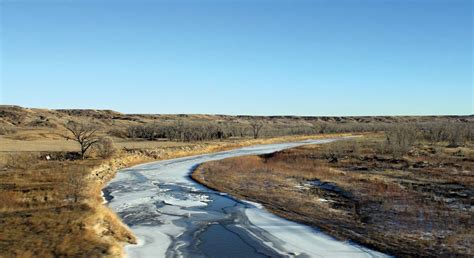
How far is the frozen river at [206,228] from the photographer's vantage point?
17156mm

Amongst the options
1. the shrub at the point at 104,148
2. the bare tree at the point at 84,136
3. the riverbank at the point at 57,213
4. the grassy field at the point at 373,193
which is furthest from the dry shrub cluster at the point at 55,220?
the shrub at the point at 104,148

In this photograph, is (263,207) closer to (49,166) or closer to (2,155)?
(49,166)

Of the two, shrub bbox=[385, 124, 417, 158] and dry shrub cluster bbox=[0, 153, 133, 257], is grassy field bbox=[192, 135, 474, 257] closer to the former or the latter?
shrub bbox=[385, 124, 417, 158]

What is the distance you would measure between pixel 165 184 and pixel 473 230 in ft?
70.1

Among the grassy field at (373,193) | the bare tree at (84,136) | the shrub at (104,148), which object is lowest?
the grassy field at (373,193)

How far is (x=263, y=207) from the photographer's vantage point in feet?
83.4

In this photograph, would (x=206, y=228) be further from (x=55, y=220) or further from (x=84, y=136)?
(x=84, y=136)

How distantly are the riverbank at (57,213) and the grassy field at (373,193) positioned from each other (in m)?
8.32

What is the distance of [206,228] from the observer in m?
21.1

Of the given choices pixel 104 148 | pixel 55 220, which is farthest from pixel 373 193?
pixel 104 148

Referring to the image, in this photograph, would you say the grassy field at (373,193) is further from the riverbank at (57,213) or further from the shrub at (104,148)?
the shrub at (104,148)

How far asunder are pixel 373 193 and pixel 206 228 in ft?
42.0

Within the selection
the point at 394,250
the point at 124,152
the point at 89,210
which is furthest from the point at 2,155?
the point at 394,250

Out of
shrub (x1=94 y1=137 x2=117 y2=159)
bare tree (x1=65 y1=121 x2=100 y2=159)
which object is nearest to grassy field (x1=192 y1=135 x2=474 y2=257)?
shrub (x1=94 y1=137 x2=117 y2=159)
